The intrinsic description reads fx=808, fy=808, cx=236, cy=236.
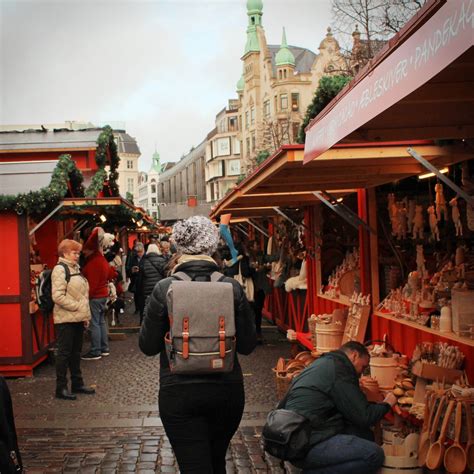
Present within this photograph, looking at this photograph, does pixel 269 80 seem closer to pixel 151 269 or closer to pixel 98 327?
pixel 151 269

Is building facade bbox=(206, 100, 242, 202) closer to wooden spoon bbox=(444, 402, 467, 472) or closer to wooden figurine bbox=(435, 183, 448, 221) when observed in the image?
wooden figurine bbox=(435, 183, 448, 221)

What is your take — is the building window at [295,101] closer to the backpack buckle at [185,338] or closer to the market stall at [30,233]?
the market stall at [30,233]

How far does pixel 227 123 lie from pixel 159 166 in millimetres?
93263

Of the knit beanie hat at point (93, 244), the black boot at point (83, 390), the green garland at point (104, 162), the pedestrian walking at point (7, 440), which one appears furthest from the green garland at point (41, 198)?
the pedestrian walking at point (7, 440)

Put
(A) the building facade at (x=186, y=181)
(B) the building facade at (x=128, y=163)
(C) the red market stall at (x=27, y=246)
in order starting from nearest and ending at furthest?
(C) the red market stall at (x=27, y=246)
(A) the building facade at (x=186, y=181)
(B) the building facade at (x=128, y=163)

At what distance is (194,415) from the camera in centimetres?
411

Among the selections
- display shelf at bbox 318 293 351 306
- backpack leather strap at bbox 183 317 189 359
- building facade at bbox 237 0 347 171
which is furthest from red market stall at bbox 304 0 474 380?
building facade at bbox 237 0 347 171

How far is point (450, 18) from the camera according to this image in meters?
2.66

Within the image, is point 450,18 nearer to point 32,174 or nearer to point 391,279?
point 391,279

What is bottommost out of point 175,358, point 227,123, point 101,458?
point 101,458

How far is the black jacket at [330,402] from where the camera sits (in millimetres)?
4934

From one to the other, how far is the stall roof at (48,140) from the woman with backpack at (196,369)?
1604cm

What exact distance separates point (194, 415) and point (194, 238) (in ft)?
3.07

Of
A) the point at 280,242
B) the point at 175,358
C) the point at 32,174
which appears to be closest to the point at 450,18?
the point at 175,358
